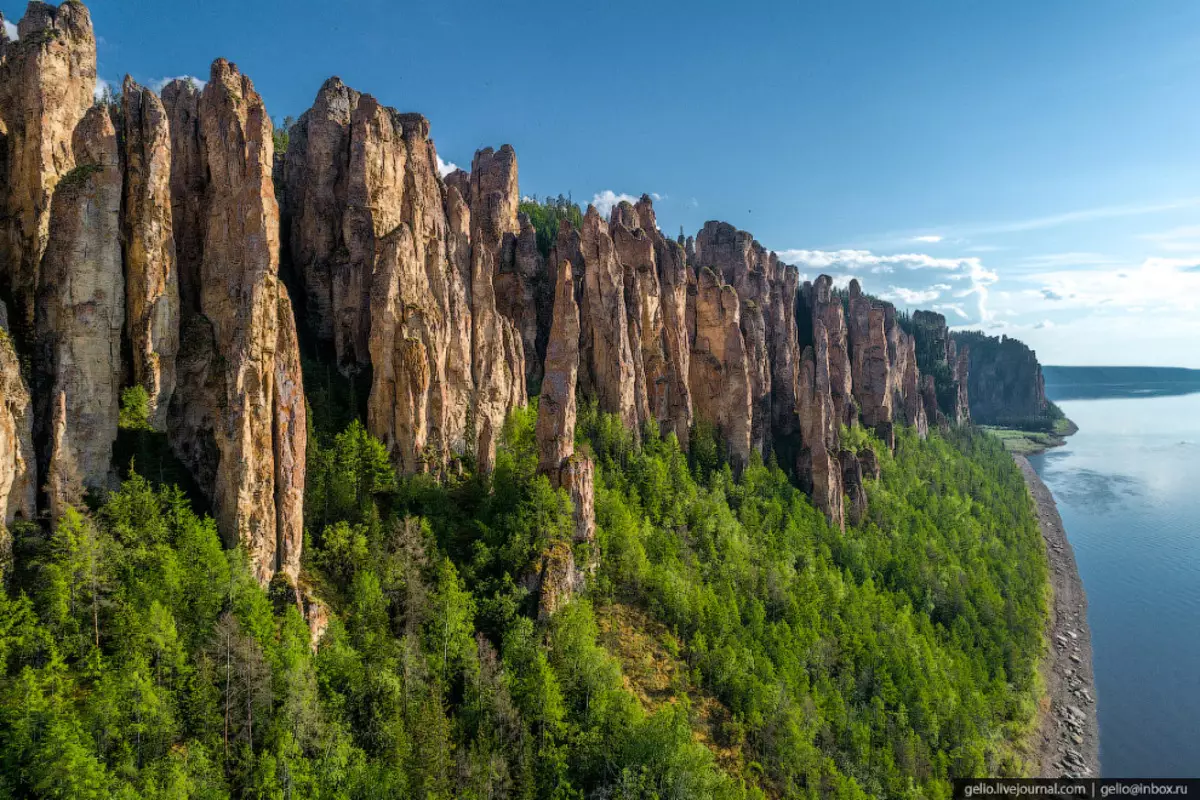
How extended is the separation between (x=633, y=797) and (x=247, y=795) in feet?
51.3

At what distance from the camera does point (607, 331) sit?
5906cm

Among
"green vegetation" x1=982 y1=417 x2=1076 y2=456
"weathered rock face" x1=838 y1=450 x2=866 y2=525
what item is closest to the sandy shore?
"weathered rock face" x1=838 y1=450 x2=866 y2=525

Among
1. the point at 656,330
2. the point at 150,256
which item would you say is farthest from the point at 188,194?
the point at 656,330

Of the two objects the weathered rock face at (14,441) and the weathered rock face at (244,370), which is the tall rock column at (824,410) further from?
the weathered rock face at (14,441)

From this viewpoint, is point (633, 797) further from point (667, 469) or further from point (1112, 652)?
point (1112, 652)

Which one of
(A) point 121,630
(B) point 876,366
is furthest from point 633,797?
(B) point 876,366

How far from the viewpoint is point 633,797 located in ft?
94.0

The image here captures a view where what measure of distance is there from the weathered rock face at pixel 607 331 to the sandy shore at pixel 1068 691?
3857 cm

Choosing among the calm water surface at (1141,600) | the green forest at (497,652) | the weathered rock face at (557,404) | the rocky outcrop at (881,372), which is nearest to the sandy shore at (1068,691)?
the calm water surface at (1141,600)

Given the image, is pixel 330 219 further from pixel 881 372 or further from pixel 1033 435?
pixel 1033 435

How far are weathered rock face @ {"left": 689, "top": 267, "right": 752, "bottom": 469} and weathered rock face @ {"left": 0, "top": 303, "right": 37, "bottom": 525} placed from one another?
176 feet

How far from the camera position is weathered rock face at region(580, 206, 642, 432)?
191 feet

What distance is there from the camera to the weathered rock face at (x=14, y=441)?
945 inches

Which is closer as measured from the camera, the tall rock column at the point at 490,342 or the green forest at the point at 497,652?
the green forest at the point at 497,652
